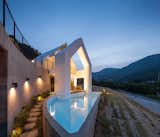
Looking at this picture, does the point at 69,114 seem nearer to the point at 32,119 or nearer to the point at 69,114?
the point at 69,114

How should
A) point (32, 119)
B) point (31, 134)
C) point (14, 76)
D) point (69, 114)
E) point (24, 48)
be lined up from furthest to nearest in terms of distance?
point (24, 48), point (69, 114), point (32, 119), point (14, 76), point (31, 134)

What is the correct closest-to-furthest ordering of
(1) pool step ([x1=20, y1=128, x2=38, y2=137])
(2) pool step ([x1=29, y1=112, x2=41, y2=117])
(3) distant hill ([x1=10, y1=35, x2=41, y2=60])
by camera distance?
(1) pool step ([x1=20, y1=128, x2=38, y2=137]) → (2) pool step ([x1=29, y1=112, x2=41, y2=117]) → (3) distant hill ([x1=10, y1=35, x2=41, y2=60])

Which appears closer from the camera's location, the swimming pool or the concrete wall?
the swimming pool

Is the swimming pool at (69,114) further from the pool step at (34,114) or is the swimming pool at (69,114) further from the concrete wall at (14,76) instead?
the concrete wall at (14,76)

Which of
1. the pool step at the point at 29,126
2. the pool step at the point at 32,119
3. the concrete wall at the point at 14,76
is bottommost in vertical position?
the pool step at the point at 29,126

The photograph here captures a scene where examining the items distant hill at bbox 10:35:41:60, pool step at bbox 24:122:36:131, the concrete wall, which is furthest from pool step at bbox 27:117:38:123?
distant hill at bbox 10:35:41:60

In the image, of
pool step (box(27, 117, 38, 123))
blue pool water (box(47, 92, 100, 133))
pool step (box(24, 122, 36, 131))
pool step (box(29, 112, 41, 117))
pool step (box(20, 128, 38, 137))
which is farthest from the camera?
pool step (box(29, 112, 41, 117))

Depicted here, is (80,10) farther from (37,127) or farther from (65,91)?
(37,127)

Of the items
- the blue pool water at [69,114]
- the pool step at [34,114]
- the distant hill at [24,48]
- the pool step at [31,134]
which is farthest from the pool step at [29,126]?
the distant hill at [24,48]

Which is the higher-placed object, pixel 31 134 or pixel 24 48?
pixel 24 48

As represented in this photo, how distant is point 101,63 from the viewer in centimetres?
7325

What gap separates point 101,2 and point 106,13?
4.08 meters

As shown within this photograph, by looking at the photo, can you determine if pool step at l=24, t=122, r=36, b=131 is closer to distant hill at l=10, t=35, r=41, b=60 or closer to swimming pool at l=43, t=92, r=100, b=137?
swimming pool at l=43, t=92, r=100, b=137

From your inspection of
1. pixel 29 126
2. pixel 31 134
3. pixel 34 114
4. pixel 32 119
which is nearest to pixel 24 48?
pixel 34 114
